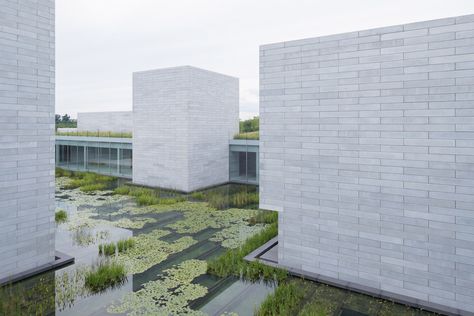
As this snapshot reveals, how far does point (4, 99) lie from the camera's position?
250 inches

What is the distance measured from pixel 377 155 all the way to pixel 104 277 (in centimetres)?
564

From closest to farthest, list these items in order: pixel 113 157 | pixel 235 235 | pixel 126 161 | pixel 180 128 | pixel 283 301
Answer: pixel 283 301 < pixel 235 235 < pixel 180 128 < pixel 126 161 < pixel 113 157

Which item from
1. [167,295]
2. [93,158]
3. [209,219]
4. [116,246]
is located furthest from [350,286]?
[93,158]

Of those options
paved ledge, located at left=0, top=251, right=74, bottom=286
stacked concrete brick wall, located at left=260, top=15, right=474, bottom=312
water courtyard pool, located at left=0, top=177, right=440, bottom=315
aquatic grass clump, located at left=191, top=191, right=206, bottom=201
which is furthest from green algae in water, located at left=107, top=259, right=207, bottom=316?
aquatic grass clump, located at left=191, top=191, right=206, bottom=201

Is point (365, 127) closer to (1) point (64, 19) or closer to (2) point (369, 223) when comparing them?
(2) point (369, 223)

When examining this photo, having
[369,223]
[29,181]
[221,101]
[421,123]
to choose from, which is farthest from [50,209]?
[221,101]

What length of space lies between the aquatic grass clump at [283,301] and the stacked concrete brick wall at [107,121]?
2474cm

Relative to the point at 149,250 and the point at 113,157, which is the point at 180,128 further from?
the point at 149,250

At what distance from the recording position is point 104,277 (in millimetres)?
6426

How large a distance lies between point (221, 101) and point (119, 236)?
10.6 meters

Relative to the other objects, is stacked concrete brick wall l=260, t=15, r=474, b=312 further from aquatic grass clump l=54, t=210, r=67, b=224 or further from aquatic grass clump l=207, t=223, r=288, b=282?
aquatic grass clump l=54, t=210, r=67, b=224

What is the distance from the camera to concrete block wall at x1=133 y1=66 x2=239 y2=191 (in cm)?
1591

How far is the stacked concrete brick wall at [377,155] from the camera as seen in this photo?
5.38 meters

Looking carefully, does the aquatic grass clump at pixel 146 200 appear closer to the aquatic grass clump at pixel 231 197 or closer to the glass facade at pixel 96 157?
the aquatic grass clump at pixel 231 197
